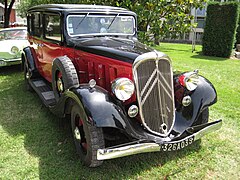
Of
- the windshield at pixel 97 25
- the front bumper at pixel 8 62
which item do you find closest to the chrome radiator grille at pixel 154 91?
the windshield at pixel 97 25

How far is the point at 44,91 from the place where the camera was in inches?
184

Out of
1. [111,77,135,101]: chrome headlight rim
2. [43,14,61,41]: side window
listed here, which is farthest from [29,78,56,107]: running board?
[111,77,135,101]: chrome headlight rim

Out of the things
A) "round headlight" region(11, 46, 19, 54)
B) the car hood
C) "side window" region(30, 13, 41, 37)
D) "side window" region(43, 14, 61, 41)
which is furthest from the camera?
"round headlight" region(11, 46, 19, 54)

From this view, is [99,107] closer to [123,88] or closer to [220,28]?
[123,88]

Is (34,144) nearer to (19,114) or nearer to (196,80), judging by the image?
(19,114)

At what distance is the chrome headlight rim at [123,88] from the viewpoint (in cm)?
274

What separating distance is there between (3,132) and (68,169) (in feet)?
4.94

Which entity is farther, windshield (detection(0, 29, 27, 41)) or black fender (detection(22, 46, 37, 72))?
windshield (detection(0, 29, 27, 41))

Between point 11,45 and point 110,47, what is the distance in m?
5.30

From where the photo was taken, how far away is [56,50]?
13.9ft

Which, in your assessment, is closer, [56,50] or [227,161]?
[227,161]

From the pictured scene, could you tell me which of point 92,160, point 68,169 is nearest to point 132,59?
point 92,160

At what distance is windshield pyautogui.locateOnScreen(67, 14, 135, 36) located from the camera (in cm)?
390

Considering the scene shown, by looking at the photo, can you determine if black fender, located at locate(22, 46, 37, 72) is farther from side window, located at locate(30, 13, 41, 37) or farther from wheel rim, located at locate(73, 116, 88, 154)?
wheel rim, located at locate(73, 116, 88, 154)
